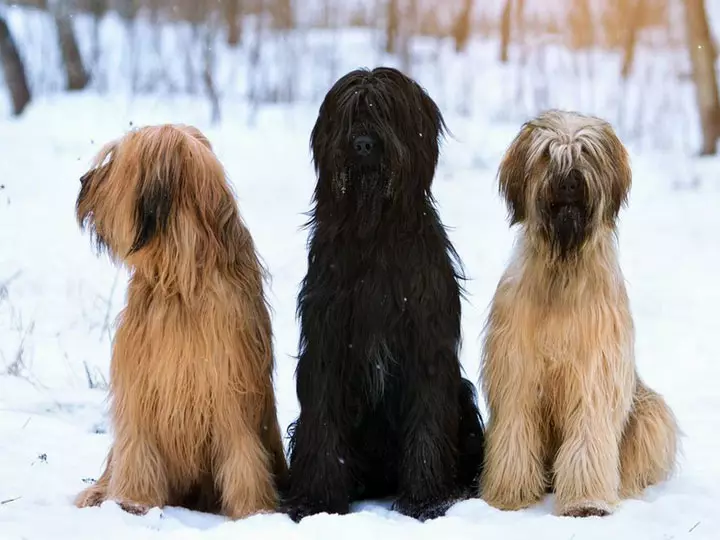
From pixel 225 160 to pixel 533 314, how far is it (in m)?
6.24

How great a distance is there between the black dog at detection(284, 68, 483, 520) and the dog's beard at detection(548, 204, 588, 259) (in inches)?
18.1

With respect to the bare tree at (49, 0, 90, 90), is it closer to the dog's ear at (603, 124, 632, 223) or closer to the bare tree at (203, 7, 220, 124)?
the bare tree at (203, 7, 220, 124)

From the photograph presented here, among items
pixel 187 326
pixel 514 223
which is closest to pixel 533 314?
pixel 514 223

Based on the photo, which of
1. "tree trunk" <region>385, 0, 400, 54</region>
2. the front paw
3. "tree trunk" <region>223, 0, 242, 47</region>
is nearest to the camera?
the front paw

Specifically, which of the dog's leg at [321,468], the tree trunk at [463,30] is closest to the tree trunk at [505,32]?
the tree trunk at [463,30]

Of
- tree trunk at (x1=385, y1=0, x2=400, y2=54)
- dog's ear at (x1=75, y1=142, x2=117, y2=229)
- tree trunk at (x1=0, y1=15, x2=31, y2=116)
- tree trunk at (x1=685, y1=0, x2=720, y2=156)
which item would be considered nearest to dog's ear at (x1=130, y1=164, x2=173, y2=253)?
dog's ear at (x1=75, y1=142, x2=117, y2=229)

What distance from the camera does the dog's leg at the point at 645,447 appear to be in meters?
4.81

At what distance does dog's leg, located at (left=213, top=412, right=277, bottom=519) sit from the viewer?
14.9 feet

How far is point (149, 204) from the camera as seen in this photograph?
4.34 metres

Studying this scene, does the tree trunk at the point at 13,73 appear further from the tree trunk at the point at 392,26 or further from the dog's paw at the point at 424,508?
the dog's paw at the point at 424,508

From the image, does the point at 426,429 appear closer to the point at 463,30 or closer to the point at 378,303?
the point at 378,303

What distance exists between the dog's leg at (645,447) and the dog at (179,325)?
164cm

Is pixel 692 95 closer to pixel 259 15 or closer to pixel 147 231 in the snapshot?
pixel 259 15

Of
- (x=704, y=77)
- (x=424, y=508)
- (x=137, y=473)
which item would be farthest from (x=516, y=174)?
(x=704, y=77)
